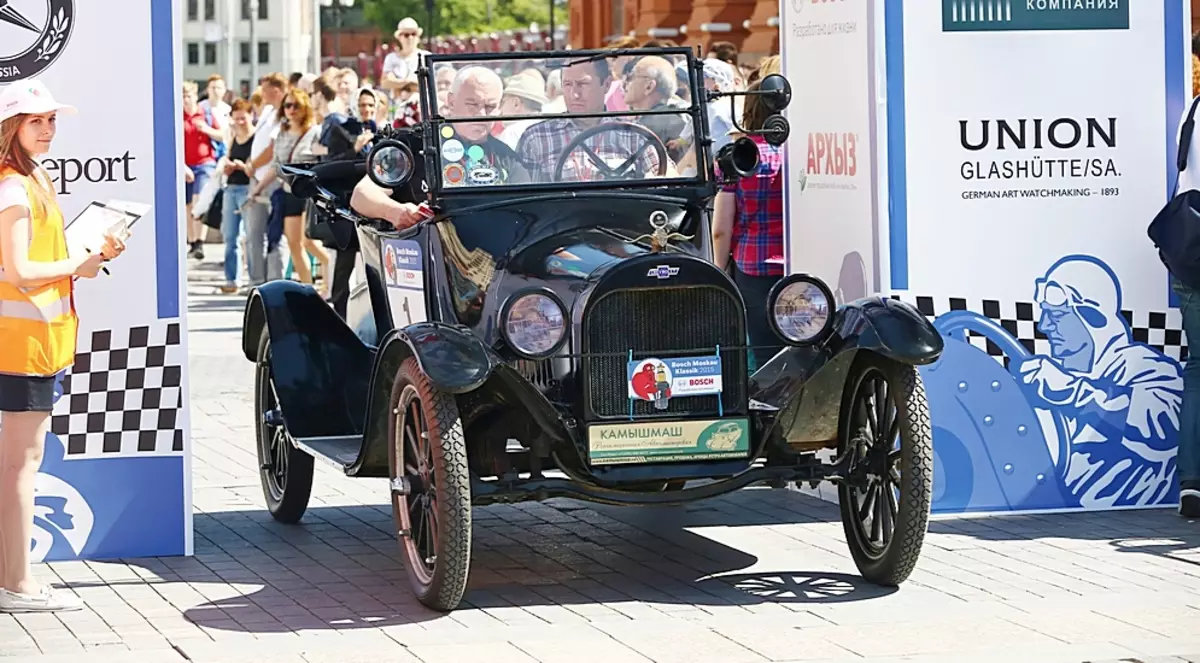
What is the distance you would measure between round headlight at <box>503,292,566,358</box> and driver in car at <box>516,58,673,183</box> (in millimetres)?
1055

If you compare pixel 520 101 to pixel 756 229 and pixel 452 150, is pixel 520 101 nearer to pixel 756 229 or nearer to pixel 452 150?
pixel 452 150

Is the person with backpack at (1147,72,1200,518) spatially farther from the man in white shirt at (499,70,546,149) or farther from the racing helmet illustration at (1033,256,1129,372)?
the man in white shirt at (499,70,546,149)

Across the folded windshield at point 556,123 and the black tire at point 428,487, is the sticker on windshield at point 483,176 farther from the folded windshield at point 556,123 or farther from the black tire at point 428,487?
the black tire at point 428,487

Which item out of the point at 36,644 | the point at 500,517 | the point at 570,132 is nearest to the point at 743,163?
the point at 570,132

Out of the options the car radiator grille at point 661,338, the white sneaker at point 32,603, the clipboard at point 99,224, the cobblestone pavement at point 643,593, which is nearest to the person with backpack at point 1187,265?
the cobblestone pavement at point 643,593

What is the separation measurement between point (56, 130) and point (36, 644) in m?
1.91

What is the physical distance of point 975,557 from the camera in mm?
7664

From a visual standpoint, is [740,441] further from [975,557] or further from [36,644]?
[36,644]

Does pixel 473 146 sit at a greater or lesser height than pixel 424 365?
greater

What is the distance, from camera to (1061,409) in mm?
8578

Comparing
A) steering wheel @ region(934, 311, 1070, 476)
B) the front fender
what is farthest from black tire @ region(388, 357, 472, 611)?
steering wheel @ region(934, 311, 1070, 476)

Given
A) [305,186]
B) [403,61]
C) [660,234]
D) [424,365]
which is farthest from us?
[403,61]

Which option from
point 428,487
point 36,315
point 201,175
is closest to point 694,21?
point 201,175

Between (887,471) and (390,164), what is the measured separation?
6.55ft
